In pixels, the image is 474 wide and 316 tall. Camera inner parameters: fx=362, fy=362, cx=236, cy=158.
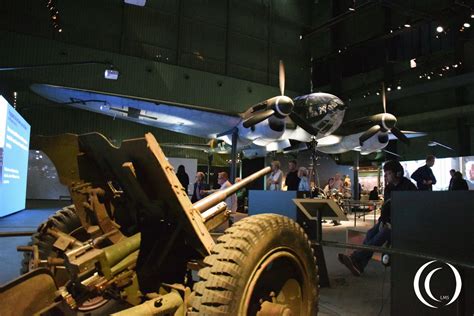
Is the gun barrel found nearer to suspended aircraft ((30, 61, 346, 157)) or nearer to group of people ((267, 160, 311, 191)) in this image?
group of people ((267, 160, 311, 191))

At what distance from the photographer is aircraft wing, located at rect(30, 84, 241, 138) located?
38.8ft

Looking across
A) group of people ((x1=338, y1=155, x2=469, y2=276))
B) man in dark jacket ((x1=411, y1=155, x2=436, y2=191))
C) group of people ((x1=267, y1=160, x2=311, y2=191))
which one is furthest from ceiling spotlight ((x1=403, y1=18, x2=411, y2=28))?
group of people ((x1=338, y1=155, x2=469, y2=276))

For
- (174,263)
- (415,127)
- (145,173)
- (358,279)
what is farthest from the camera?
(415,127)

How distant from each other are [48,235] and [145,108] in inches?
411

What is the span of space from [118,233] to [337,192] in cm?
1107

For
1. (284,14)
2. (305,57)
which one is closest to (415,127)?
(305,57)

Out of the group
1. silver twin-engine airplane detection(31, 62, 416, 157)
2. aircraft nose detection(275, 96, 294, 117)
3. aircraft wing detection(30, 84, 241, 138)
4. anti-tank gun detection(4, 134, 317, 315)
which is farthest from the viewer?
aircraft wing detection(30, 84, 241, 138)

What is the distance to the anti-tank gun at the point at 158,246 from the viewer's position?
5.07 ft

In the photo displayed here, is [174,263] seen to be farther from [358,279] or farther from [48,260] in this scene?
[358,279]

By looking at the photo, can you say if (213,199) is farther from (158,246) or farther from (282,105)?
(282,105)

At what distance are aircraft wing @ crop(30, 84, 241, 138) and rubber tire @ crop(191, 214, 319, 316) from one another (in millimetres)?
10626

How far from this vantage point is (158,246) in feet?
6.81

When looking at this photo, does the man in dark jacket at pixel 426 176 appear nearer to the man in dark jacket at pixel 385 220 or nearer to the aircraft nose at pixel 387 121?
the man in dark jacket at pixel 385 220

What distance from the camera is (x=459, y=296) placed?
89.0 inches
